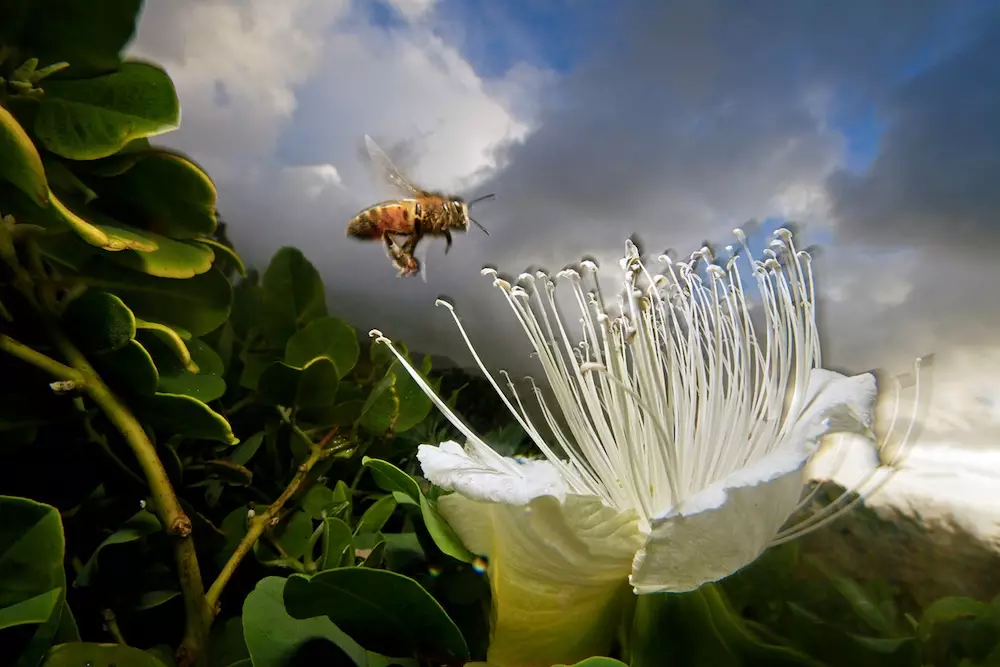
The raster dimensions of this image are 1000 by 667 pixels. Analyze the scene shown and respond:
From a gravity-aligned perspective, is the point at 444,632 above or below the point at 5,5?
below

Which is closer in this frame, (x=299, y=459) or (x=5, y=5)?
(x=5, y=5)

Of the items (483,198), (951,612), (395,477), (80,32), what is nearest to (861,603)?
(951,612)

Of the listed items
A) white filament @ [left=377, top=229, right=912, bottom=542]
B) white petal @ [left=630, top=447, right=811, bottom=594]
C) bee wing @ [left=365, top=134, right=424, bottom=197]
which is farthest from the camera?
bee wing @ [left=365, top=134, right=424, bottom=197]

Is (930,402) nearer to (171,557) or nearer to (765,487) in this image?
(765,487)

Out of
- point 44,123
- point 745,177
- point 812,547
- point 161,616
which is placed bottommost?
point 161,616

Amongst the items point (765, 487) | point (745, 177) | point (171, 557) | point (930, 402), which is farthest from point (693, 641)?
point (745, 177)

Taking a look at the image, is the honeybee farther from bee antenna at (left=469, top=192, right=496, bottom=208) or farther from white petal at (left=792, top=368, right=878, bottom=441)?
white petal at (left=792, top=368, right=878, bottom=441)

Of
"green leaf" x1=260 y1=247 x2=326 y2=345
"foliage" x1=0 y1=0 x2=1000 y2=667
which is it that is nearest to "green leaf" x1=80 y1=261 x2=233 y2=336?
"foliage" x1=0 y1=0 x2=1000 y2=667

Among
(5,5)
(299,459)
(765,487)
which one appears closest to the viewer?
(765,487)
